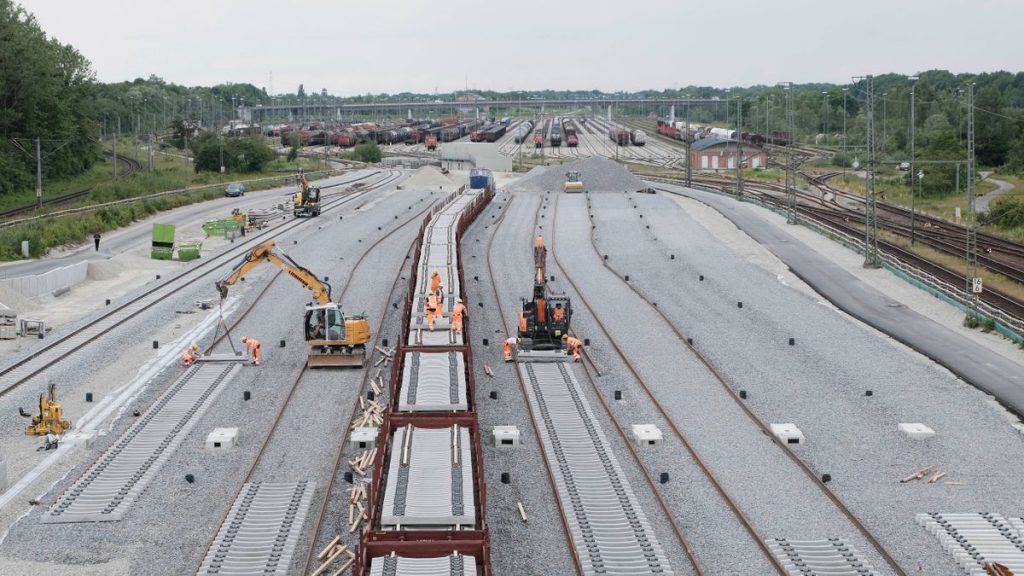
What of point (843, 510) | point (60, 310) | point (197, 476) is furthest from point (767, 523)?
point (60, 310)

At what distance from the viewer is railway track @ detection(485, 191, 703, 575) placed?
1894 cm

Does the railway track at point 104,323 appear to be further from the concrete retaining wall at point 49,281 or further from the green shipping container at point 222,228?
the concrete retaining wall at point 49,281

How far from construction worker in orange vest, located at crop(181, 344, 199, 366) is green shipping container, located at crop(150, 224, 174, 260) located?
23.2 meters

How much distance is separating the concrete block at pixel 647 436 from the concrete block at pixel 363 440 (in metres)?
6.03

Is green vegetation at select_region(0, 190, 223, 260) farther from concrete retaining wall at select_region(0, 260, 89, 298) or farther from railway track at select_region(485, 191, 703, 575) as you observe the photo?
railway track at select_region(485, 191, 703, 575)

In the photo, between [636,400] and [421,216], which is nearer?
[636,400]

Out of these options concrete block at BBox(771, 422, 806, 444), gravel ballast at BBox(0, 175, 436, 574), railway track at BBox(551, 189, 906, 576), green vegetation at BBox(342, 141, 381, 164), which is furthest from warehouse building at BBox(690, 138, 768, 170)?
concrete block at BBox(771, 422, 806, 444)

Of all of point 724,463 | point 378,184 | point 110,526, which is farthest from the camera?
→ point 378,184

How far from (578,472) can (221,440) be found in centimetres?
812

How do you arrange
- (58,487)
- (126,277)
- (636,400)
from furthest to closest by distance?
(126,277)
(636,400)
(58,487)

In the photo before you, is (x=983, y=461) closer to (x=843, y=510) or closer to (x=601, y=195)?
(x=843, y=510)

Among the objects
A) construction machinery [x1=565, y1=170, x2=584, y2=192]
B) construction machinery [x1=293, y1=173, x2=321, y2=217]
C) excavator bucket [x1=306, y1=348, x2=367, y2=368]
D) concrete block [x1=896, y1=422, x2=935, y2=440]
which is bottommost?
concrete block [x1=896, y1=422, x2=935, y2=440]

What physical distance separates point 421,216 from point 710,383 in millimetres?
47151

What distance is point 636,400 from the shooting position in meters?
29.2
